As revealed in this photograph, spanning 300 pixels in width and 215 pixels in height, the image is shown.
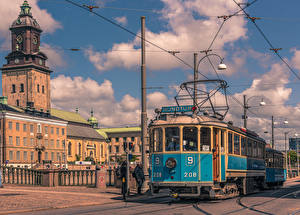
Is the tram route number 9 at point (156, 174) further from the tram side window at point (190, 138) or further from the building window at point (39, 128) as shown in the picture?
the building window at point (39, 128)

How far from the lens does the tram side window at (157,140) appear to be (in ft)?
59.9

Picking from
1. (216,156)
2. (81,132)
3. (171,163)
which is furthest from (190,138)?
(81,132)

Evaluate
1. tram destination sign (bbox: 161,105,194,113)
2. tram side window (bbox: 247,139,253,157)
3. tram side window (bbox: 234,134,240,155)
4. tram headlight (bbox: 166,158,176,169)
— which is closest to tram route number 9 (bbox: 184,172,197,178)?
tram headlight (bbox: 166,158,176,169)

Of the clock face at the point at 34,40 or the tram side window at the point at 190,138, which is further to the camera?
the clock face at the point at 34,40

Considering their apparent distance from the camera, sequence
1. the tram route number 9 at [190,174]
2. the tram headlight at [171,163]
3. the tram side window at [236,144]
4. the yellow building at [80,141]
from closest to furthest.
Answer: the tram route number 9 at [190,174], the tram headlight at [171,163], the tram side window at [236,144], the yellow building at [80,141]

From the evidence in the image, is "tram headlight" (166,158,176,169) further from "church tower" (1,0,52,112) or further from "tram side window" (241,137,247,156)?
"church tower" (1,0,52,112)

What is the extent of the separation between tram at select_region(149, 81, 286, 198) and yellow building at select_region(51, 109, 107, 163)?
102 meters

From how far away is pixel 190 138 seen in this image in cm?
1805

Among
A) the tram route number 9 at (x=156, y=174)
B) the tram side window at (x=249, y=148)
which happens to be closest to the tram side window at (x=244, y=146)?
the tram side window at (x=249, y=148)

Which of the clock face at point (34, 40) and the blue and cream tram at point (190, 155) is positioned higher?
the clock face at point (34, 40)

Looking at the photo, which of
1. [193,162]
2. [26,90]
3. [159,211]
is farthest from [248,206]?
[26,90]

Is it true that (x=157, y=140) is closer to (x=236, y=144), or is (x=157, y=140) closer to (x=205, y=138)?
(x=205, y=138)

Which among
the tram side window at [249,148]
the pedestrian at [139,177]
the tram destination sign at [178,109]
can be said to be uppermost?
the tram destination sign at [178,109]

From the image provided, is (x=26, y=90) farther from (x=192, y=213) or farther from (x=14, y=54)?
(x=192, y=213)
